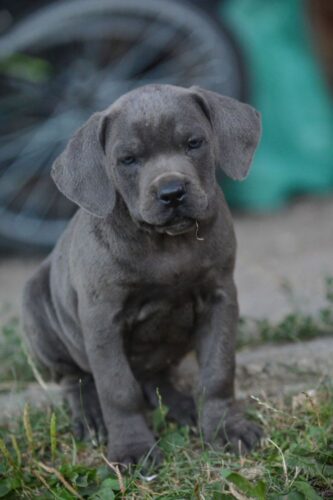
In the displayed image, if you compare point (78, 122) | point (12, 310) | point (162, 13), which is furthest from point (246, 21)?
point (12, 310)

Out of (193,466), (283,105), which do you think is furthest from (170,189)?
(283,105)

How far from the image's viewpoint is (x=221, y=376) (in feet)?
12.5

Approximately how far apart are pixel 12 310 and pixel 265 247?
200 centimetres

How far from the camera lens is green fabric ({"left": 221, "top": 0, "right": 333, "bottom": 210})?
7.34 meters

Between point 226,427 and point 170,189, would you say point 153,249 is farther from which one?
point 226,427

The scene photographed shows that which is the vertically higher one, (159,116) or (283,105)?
(159,116)

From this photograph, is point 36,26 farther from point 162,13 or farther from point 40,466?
point 40,466

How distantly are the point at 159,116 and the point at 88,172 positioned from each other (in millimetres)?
356

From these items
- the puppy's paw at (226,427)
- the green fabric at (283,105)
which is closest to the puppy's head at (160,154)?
the puppy's paw at (226,427)

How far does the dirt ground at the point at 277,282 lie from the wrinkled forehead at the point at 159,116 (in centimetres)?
129

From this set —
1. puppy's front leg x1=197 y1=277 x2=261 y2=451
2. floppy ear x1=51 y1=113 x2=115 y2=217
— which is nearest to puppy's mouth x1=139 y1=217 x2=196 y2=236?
floppy ear x1=51 y1=113 x2=115 y2=217

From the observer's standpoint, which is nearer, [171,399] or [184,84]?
[171,399]

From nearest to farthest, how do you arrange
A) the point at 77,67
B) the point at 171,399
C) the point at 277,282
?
the point at 171,399
the point at 277,282
the point at 77,67

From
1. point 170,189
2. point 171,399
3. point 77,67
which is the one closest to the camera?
point 170,189
